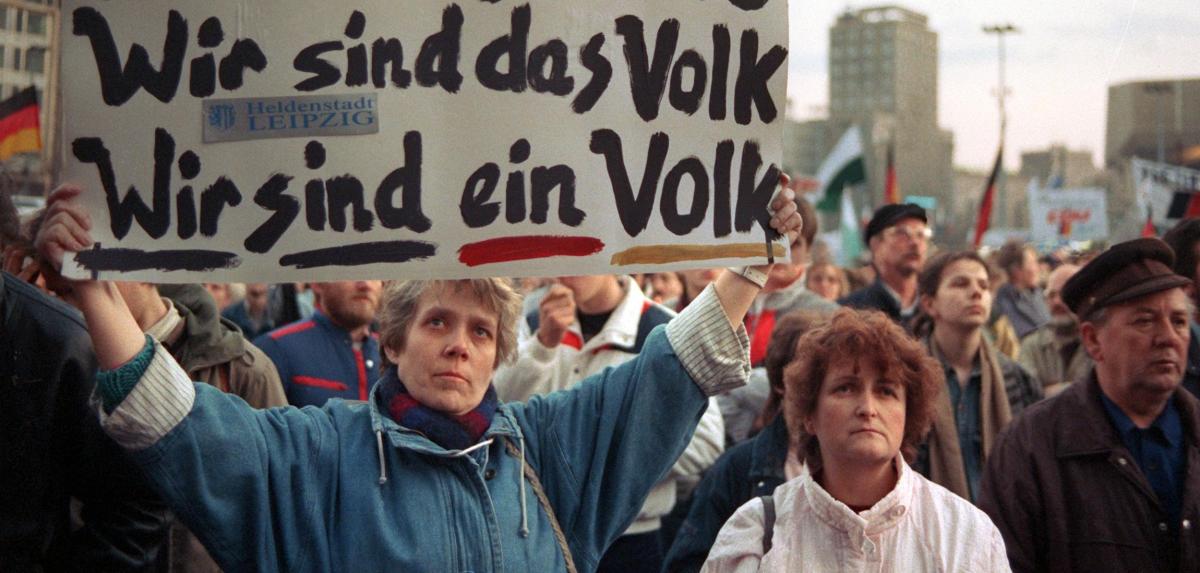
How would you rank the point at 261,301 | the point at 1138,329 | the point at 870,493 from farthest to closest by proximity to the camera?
the point at 261,301 → the point at 1138,329 → the point at 870,493

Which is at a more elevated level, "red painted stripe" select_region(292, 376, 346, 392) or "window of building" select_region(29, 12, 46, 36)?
"window of building" select_region(29, 12, 46, 36)

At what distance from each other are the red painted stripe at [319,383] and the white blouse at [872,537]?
2440 mm

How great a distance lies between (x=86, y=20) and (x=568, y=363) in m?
2.64

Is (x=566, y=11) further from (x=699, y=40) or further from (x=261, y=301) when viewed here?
(x=261, y=301)

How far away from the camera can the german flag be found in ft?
17.3

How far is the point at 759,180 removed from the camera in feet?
8.84

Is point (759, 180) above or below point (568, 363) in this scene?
above

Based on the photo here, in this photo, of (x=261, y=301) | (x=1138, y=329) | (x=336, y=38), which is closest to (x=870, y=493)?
(x=1138, y=329)

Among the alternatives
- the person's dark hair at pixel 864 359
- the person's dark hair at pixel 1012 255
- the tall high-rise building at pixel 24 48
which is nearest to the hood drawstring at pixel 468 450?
the person's dark hair at pixel 864 359

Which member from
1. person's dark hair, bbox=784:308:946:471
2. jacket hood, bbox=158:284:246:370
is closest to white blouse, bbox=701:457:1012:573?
person's dark hair, bbox=784:308:946:471

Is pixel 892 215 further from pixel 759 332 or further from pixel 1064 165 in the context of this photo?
pixel 1064 165

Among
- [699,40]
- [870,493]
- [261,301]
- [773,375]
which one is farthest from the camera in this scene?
[261,301]

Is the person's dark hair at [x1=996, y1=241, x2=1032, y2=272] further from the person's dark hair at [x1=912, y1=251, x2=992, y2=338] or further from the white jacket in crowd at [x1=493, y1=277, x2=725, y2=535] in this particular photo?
the white jacket in crowd at [x1=493, y1=277, x2=725, y2=535]

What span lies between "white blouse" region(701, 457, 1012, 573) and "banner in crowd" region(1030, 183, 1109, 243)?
18086 millimetres
